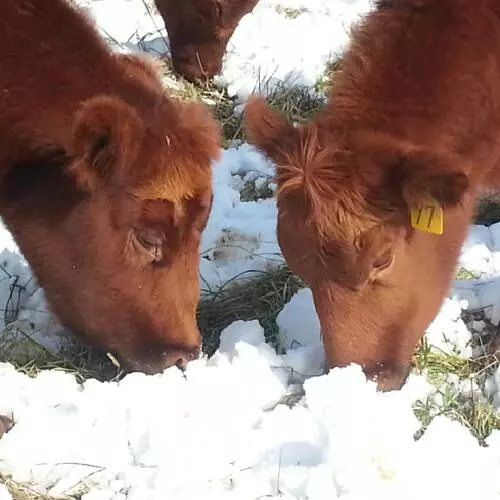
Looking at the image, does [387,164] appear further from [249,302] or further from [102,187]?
[249,302]

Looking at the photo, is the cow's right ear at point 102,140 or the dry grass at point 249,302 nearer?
the cow's right ear at point 102,140

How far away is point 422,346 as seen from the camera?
189 inches

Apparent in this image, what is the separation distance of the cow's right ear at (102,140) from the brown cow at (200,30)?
3.60m

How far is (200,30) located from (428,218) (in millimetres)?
4085

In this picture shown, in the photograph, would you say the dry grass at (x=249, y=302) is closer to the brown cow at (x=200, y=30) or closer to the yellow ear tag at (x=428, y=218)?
the yellow ear tag at (x=428, y=218)

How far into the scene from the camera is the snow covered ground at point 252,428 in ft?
12.6

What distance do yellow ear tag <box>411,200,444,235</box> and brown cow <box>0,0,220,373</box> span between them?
869 mm

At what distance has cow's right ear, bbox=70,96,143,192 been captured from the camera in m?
3.84

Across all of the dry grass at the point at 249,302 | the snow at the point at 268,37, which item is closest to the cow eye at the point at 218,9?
the snow at the point at 268,37

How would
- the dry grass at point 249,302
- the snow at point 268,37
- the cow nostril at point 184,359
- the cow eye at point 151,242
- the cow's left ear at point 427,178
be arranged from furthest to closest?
the snow at point 268,37, the dry grass at point 249,302, the cow nostril at point 184,359, the cow eye at point 151,242, the cow's left ear at point 427,178

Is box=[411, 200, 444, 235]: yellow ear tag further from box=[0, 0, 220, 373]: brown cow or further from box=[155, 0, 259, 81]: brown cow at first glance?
box=[155, 0, 259, 81]: brown cow

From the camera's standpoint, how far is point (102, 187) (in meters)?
4.17

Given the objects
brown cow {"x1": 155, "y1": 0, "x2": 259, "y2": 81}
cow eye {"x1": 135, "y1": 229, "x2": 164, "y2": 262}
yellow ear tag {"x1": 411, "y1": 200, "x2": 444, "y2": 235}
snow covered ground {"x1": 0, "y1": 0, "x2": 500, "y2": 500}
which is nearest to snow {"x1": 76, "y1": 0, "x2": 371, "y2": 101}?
brown cow {"x1": 155, "y1": 0, "x2": 259, "y2": 81}

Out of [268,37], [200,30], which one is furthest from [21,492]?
[268,37]
